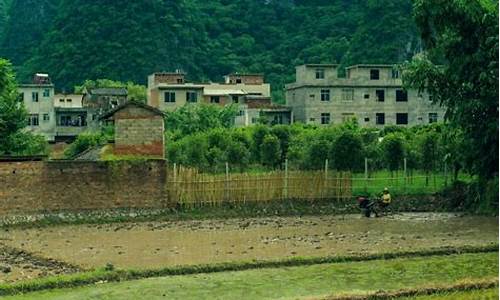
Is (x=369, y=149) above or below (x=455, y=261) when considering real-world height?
above

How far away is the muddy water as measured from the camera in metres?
21.1

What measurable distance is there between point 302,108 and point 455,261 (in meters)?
45.6

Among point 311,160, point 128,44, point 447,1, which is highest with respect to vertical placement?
point 128,44

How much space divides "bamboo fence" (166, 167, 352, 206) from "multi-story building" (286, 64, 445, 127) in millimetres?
30623

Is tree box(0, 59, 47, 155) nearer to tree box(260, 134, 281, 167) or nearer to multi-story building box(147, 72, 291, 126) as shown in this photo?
tree box(260, 134, 281, 167)

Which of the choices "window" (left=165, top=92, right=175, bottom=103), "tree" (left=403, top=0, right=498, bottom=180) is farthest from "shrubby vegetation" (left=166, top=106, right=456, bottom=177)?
"window" (left=165, top=92, right=175, bottom=103)

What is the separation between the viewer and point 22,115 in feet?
137

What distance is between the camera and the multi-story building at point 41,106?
A: 219 ft

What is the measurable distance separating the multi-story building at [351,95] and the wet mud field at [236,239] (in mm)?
33387

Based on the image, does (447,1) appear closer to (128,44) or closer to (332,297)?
(332,297)

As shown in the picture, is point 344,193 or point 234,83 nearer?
point 344,193

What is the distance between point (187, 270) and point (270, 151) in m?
24.7

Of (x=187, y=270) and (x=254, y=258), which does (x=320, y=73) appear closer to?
(x=254, y=258)

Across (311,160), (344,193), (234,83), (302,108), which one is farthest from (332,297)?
(234,83)
